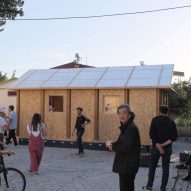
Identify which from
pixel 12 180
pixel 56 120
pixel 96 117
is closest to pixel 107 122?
pixel 96 117

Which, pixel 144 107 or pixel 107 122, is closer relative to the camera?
pixel 144 107

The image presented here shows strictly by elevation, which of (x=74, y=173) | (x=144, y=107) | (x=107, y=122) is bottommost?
(x=74, y=173)

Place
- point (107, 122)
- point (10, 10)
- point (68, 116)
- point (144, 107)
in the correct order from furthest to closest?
point (10, 10), point (68, 116), point (107, 122), point (144, 107)

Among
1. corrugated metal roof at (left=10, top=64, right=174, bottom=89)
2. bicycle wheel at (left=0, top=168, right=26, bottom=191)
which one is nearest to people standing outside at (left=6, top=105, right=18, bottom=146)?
corrugated metal roof at (left=10, top=64, right=174, bottom=89)

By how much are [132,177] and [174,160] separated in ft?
28.7

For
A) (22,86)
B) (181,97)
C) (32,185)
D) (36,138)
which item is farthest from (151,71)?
(181,97)

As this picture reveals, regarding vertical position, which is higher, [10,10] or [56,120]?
[10,10]

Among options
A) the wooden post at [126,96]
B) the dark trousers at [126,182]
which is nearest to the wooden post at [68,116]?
the wooden post at [126,96]

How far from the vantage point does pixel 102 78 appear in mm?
18641

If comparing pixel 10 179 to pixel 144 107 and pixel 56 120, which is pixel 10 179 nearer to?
pixel 144 107

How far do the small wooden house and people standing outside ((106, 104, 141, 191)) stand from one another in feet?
33.5

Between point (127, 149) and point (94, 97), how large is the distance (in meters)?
11.9

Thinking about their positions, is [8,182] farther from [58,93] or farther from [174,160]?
[58,93]

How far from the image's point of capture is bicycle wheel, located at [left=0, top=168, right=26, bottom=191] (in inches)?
311
